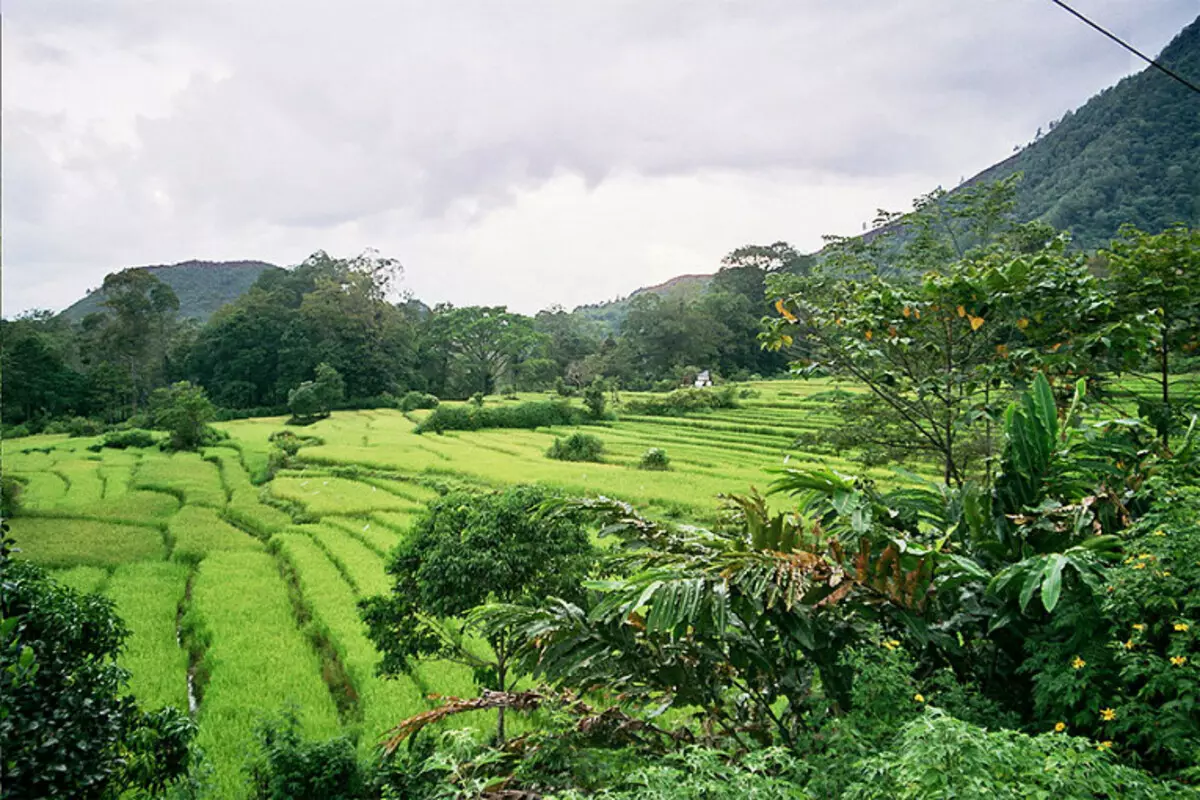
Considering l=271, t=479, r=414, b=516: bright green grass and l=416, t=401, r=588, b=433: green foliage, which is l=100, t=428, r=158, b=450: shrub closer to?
l=416, t=401, r=588, b=433: green foliage

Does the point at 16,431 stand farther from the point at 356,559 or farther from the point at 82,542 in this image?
the point at 356,559

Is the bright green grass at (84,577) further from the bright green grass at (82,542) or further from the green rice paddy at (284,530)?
the bright green grass at (82,542)

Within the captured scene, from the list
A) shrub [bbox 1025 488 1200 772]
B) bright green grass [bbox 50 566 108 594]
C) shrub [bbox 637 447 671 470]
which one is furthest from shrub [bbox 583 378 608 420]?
shrub [bbox 1025 488 1200 772]

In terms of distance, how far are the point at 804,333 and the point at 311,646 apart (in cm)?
649

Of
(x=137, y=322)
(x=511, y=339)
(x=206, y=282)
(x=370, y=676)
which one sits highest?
(x=206, y=282)

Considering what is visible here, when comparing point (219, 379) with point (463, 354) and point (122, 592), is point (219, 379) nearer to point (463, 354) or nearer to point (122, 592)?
point (463, 354)

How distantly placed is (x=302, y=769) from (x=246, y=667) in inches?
113

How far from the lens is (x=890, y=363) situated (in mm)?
5434

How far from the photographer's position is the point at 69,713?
106 inches

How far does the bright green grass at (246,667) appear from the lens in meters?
4.98

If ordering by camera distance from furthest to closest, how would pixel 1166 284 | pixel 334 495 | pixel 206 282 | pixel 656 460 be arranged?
pixel 206 282 < pixel 656 460 < pixel 334 495 < pixel 1166 284

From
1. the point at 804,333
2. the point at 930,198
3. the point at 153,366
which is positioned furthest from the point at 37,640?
the point at 153,366

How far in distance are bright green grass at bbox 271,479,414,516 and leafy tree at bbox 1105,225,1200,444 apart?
11.7 m

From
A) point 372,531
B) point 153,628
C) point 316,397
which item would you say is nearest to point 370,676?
point 153,628
